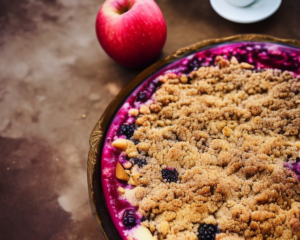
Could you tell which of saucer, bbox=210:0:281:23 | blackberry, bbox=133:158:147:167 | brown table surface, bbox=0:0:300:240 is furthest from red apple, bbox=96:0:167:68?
blackberry, bbox=133:158:147:167

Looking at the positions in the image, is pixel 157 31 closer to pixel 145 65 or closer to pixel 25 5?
pixel 145 65

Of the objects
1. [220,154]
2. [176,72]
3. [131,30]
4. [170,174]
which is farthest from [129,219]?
[131,30]

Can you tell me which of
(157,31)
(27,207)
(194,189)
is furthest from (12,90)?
(194,189)

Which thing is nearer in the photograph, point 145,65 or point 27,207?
point 27,207

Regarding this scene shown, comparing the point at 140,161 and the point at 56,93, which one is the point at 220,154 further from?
the point at 56,93

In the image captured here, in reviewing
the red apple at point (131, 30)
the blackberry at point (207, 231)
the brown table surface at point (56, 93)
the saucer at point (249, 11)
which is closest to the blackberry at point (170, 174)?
the blackberry at point (207, 231)

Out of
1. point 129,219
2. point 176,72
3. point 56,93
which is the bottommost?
point 56,93
